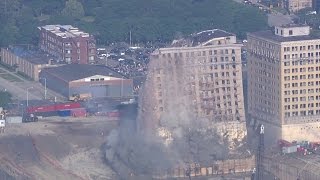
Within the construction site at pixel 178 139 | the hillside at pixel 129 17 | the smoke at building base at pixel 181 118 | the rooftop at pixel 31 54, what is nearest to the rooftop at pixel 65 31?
the rooftop at pixel 31 54

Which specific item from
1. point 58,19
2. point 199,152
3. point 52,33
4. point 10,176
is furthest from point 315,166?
point 58,19

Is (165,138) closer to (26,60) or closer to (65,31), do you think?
(26,60)

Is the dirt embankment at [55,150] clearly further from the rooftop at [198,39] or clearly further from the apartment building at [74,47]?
the apartment building at [74,47]

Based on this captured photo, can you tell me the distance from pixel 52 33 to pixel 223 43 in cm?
1147

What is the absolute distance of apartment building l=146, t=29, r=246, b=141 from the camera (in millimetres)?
51750

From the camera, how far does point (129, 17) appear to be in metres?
68.2

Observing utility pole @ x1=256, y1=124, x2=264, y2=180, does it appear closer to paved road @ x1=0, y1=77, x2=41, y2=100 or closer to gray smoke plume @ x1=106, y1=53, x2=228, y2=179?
gray smoke plume @ x1=106, y1=53, x2=228, y2=179

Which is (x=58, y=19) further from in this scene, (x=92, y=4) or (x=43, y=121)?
(x=43, y=121)

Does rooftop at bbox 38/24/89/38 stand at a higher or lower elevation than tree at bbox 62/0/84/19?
lower

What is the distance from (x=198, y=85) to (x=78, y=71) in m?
7.20

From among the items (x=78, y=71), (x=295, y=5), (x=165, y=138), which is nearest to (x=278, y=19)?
(x=295, y=5)

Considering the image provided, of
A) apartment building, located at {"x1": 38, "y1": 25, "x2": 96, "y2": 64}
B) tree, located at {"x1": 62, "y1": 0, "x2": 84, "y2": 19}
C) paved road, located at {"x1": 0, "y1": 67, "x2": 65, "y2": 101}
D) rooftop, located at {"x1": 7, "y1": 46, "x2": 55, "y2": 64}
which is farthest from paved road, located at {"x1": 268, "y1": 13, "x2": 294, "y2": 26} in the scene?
paved road, located at {"x1": 0, "y1": 67, "x2": 65, "y2": 101}

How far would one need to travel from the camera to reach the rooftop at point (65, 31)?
6219 centimetres

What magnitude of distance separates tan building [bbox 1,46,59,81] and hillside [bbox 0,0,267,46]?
1.19m
